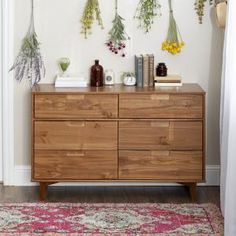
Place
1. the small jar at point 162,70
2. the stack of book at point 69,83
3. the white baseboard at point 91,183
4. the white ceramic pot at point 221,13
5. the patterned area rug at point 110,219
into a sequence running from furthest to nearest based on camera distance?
1. the white baseboard at point 91,183
2. the small jar at point 162,70
3. the stack of book at point 69,83
4. the white ceramic pot at point 221,13
5. the patterned area rug at point 110,219

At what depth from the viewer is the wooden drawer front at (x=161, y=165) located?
5035mm

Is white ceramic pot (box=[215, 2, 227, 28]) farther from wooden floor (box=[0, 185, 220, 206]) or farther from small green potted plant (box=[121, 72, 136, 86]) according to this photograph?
wooden floor (box=[0, 185, 220, 206])

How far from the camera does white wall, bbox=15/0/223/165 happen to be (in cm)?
528

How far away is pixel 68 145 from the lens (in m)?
5.02

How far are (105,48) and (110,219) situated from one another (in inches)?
54.2

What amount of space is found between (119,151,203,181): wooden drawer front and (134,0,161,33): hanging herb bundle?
3.10ft

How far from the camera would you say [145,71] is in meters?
5.24

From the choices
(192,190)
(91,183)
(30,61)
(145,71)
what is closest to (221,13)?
(145,71)

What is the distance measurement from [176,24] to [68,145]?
47.2 inches

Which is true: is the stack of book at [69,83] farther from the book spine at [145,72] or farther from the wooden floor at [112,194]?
the wooden floor at [112,194]

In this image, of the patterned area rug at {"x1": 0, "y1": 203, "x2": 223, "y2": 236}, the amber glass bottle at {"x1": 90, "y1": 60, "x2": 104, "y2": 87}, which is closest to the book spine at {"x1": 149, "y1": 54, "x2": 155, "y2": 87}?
the amber glass bottle at {"x1": 90, "y1": 60, "x2": 104, "y2": 87}

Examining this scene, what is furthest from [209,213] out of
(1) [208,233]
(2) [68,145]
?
(2) [68,145]

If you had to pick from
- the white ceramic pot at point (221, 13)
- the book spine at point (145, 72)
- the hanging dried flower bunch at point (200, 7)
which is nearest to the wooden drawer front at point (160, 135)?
the book spine at point (145, 72)

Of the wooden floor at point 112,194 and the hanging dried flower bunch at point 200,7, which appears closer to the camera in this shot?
the wooden floor at point 112,194
